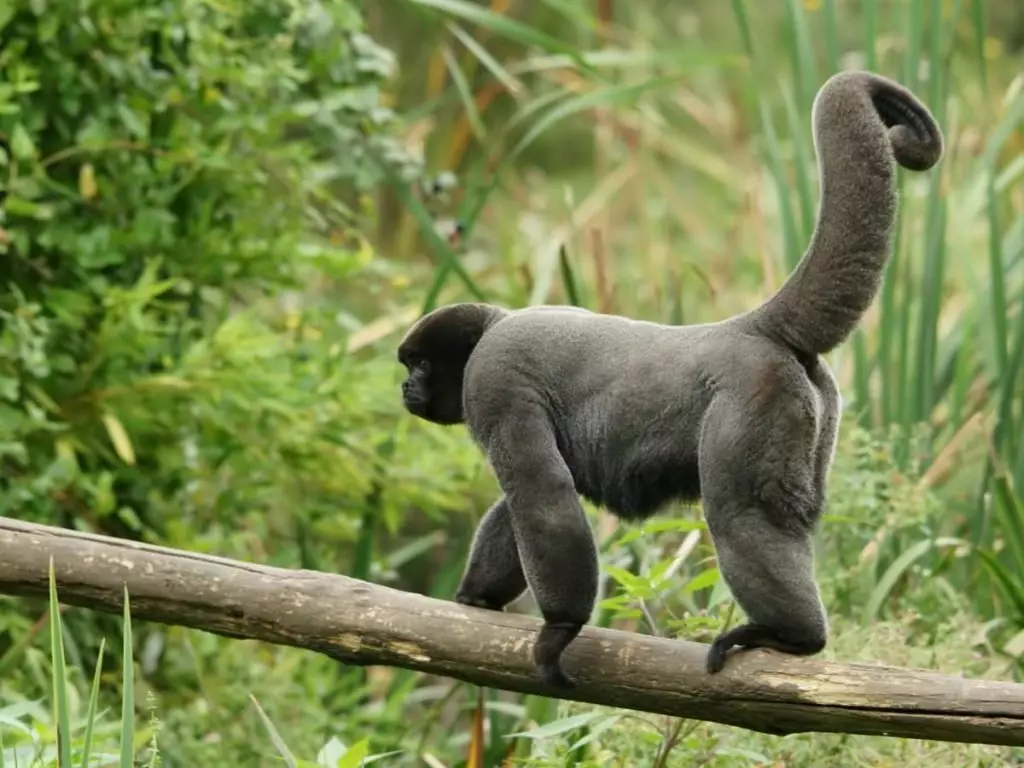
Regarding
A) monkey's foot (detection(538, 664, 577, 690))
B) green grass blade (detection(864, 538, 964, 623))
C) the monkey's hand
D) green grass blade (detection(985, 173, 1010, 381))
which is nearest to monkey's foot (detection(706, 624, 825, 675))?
monkey's foot (detection(538, 664, 577, 690))

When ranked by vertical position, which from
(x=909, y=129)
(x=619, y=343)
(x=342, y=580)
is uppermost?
(x=909, y=129)

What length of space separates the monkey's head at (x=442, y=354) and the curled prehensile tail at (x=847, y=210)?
53cm

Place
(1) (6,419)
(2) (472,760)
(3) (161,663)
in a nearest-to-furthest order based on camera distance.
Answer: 1. (2) (472,760)
2. (1) (6,419)
3. (3) (161,663)

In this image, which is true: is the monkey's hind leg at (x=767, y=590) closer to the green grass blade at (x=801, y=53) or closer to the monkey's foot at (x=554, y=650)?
the monkey's foot at (x=554, y=650)

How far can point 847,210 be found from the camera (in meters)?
2.24

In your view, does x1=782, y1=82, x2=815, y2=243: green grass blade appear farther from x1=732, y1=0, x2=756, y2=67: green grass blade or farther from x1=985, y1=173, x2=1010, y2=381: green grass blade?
x1=985, y1=173, x2=1010, y2=381: green grass blade

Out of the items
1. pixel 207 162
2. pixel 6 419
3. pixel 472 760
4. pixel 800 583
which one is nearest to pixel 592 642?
pixel 800 583

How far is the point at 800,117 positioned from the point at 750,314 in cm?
171

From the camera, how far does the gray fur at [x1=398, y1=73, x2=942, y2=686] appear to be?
223 cm

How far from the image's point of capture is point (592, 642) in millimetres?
2344

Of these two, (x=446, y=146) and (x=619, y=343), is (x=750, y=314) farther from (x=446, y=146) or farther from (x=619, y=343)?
(x=446, y=146)

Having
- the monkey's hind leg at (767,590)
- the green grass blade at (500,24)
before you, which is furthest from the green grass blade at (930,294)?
the monkey's hind leg at (767,590)

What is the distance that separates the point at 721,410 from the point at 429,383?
602 mm

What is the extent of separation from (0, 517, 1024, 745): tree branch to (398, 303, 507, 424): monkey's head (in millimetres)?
385
